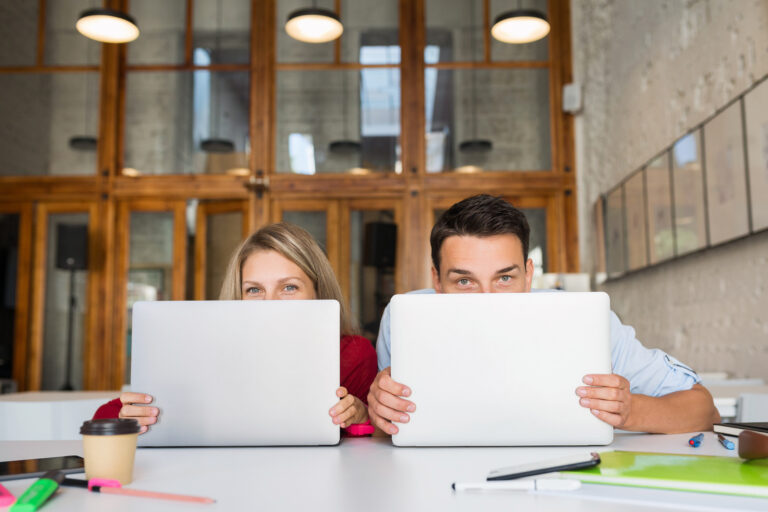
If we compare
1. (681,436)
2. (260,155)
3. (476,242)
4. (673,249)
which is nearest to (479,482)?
(681,436)

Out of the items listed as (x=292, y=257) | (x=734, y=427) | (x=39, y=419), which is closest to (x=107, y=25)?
(x=39, y=419)

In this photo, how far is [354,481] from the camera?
888mm

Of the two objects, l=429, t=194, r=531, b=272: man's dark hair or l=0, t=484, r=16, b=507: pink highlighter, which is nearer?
l=0, t=484, r=16, b=507: pink highlighter

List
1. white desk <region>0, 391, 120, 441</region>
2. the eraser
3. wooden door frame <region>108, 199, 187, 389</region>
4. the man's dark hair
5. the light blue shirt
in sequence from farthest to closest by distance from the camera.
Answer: wooden door frame <region>108, 199, 187, 389</region> → white desk <region>0, 391, 120, 441</region> → the man's dark hair → the light blue shirt → the eraser

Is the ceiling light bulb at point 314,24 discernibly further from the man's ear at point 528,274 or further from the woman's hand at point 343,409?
the woman's hand at point 343,409

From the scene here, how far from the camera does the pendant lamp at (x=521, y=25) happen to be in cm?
452

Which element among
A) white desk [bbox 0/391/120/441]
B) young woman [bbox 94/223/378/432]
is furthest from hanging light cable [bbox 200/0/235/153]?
young woman [bbox 94/223/378/432]

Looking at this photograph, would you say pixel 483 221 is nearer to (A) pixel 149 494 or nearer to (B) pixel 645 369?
(B) pixel 645 369

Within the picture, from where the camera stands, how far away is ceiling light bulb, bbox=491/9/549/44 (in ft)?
14.8

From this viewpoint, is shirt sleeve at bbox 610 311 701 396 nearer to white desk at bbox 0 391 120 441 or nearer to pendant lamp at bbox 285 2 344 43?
white desk at bbox 0 391 120 441

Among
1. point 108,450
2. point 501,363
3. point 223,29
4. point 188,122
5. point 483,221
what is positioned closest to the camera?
point 108,450

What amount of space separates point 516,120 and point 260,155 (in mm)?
2178

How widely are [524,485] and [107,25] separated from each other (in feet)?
14.5

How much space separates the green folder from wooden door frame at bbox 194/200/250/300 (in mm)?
4915
